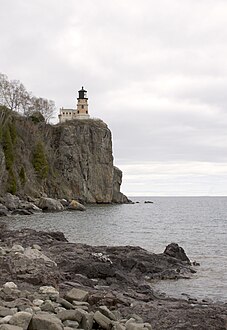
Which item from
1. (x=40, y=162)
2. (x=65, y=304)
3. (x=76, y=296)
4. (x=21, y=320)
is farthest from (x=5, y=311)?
(x=40, y=162)

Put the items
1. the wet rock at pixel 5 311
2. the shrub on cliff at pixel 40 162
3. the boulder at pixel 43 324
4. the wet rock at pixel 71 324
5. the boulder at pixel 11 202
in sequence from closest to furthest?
the boulder at pixel 43 324 → the wet rock at pixel 71 324 → the wet rock at pixel 5 311 → the boulder at pixel 11 202 → the shrub on cliff at pixel 40 162

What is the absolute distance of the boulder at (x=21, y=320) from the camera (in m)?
8.15

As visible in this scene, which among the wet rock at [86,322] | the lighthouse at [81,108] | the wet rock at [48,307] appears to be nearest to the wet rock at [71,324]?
the wet rock at [86,322]

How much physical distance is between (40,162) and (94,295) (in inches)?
3185

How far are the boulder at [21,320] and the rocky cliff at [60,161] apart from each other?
68.9 metres

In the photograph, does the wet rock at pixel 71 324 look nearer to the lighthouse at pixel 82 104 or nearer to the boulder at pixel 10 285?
the boulder at pixel 10 285

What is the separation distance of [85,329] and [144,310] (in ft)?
9.71

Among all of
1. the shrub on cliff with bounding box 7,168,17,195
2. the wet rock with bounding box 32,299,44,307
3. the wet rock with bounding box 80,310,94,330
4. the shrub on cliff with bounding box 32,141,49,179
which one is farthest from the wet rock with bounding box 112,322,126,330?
the shrub on cliff with bounding box 32,141,49,179

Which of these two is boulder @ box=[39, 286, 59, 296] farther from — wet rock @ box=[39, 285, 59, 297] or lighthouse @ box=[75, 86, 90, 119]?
lighthouse @ box=[75, 86, 90, 119]

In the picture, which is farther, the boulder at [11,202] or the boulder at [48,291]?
the boulder at [11,202]

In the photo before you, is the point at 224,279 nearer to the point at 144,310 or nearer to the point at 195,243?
the point at 144,310

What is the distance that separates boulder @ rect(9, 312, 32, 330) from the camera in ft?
26.7

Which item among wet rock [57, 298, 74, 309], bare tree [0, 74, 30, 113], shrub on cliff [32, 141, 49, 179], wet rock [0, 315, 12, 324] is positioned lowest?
wet rock [57, 298, 74, 309]

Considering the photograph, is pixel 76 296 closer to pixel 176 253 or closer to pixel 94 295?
pixel 94 295
